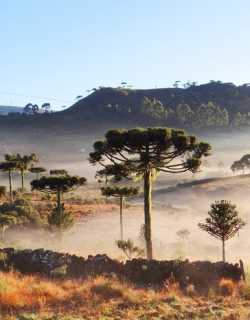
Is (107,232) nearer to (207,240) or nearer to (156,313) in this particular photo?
(207,240)

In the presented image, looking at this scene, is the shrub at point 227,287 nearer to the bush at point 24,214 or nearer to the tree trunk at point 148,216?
the tree trunk at point 148,216

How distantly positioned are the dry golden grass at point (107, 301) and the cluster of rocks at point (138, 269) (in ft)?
3.43

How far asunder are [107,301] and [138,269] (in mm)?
4505

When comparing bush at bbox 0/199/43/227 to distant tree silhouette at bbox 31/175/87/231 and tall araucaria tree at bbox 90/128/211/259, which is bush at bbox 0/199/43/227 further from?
tall araucaria tree at bbox 90/128/211/259

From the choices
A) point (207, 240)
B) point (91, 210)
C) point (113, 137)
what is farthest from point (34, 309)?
point (91, 210)

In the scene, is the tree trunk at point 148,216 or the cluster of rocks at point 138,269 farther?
the tree trunk at point 148,216

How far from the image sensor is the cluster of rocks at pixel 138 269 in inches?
867

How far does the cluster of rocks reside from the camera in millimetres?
22031

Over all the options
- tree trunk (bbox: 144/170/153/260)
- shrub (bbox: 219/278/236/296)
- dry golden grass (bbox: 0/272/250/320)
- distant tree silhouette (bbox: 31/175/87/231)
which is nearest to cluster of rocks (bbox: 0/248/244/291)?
shrub (bbox: 219/278/236/296)

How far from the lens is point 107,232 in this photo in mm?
48406

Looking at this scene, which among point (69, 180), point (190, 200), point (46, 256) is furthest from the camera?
point (190, 200)

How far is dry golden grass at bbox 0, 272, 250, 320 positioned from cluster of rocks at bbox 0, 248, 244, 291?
1046mm

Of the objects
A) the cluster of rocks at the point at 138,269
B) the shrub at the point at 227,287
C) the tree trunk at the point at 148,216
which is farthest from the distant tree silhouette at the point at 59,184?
the shrub at the point at 227,287

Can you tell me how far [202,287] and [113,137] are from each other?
874cm
